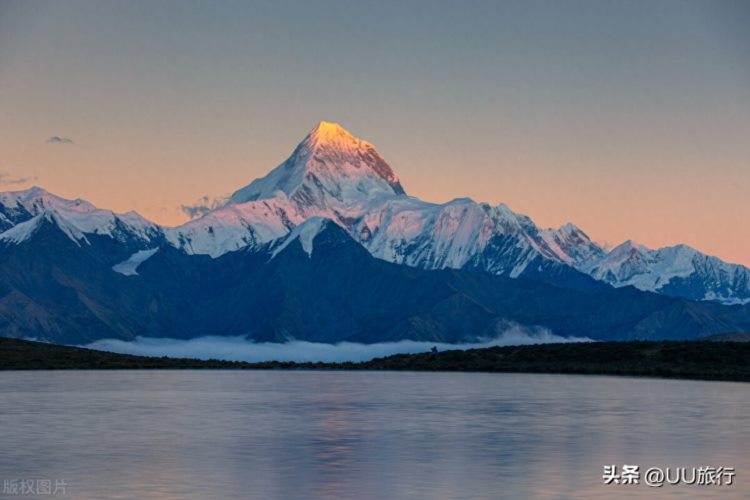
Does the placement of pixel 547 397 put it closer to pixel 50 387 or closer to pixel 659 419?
pixel 659 419

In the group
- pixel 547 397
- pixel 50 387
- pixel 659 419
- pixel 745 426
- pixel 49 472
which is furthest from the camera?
pixel 50 387

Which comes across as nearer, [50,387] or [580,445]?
[580,445]

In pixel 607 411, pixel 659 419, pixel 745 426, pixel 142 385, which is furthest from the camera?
pixel 142 385

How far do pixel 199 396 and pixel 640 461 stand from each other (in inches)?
2858

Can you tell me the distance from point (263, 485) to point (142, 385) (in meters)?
109

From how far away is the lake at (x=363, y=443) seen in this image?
5616cm

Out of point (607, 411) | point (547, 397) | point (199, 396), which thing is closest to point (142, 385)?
point (199, 396)

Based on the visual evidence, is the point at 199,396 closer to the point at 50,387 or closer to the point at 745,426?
the point at 50,387

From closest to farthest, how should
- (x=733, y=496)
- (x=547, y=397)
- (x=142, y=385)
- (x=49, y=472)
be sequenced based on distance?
(x=733, y=496) < (x=49, y=472) < (x=547, y=397) < (x=142, y=385)

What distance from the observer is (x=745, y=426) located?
87.6 m

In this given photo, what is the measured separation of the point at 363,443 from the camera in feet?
248

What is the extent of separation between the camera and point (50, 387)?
147500 mm

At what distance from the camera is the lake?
5616cm

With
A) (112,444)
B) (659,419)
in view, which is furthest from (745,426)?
(112,444)
